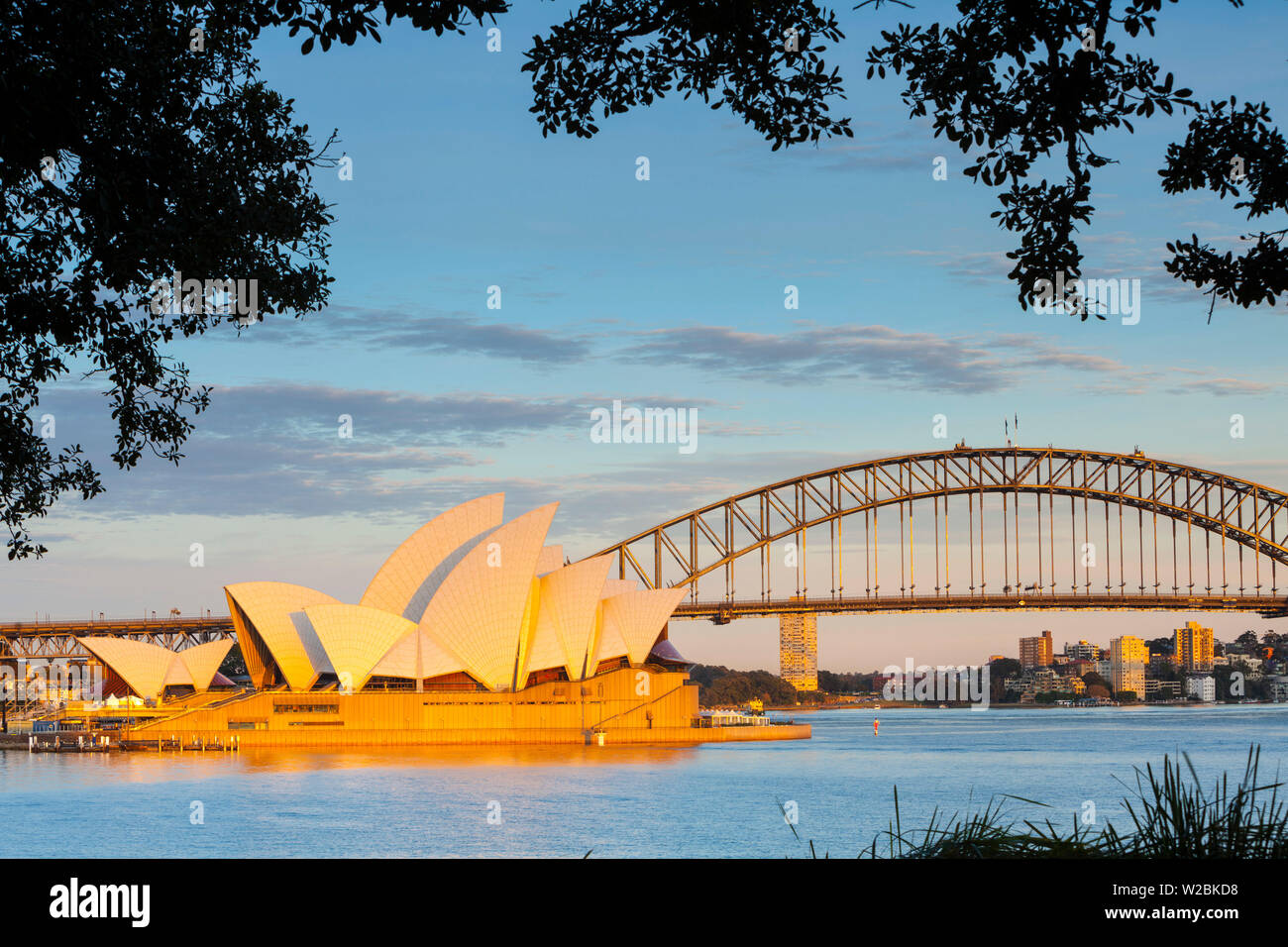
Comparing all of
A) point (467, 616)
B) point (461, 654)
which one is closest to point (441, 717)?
point (461, 654)

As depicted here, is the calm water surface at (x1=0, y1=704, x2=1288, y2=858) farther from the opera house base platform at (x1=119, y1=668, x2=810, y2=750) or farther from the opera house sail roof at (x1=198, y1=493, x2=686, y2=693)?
the opera house sail roof at (x1=198, y1=493, x2=686, y2=693)

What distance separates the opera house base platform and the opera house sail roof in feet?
3.96

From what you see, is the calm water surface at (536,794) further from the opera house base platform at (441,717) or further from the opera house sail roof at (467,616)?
the opera house sail roof at (467,616)

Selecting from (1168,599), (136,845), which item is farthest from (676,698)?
(136,845)

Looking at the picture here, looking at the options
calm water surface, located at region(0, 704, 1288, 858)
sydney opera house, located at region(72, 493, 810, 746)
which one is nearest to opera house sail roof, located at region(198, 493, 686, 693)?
sydney opera house, located at region(72, 493, 810, 746)

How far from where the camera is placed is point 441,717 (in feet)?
290

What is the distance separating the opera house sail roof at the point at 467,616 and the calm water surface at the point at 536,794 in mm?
5582

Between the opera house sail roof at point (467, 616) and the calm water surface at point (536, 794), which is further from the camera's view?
the opera house sail roof at point (467, 616)

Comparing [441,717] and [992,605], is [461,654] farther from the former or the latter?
[992,605]

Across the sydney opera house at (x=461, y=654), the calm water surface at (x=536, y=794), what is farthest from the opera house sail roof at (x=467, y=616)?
the calm water surface at (x=536, y=794)

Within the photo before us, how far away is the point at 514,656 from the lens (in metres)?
86.5

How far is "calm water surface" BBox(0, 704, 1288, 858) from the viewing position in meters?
40.0

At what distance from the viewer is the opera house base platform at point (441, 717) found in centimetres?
8831

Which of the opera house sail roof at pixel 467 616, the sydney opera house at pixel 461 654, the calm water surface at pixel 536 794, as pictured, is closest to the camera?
the calm water surface at pixel 536 794
